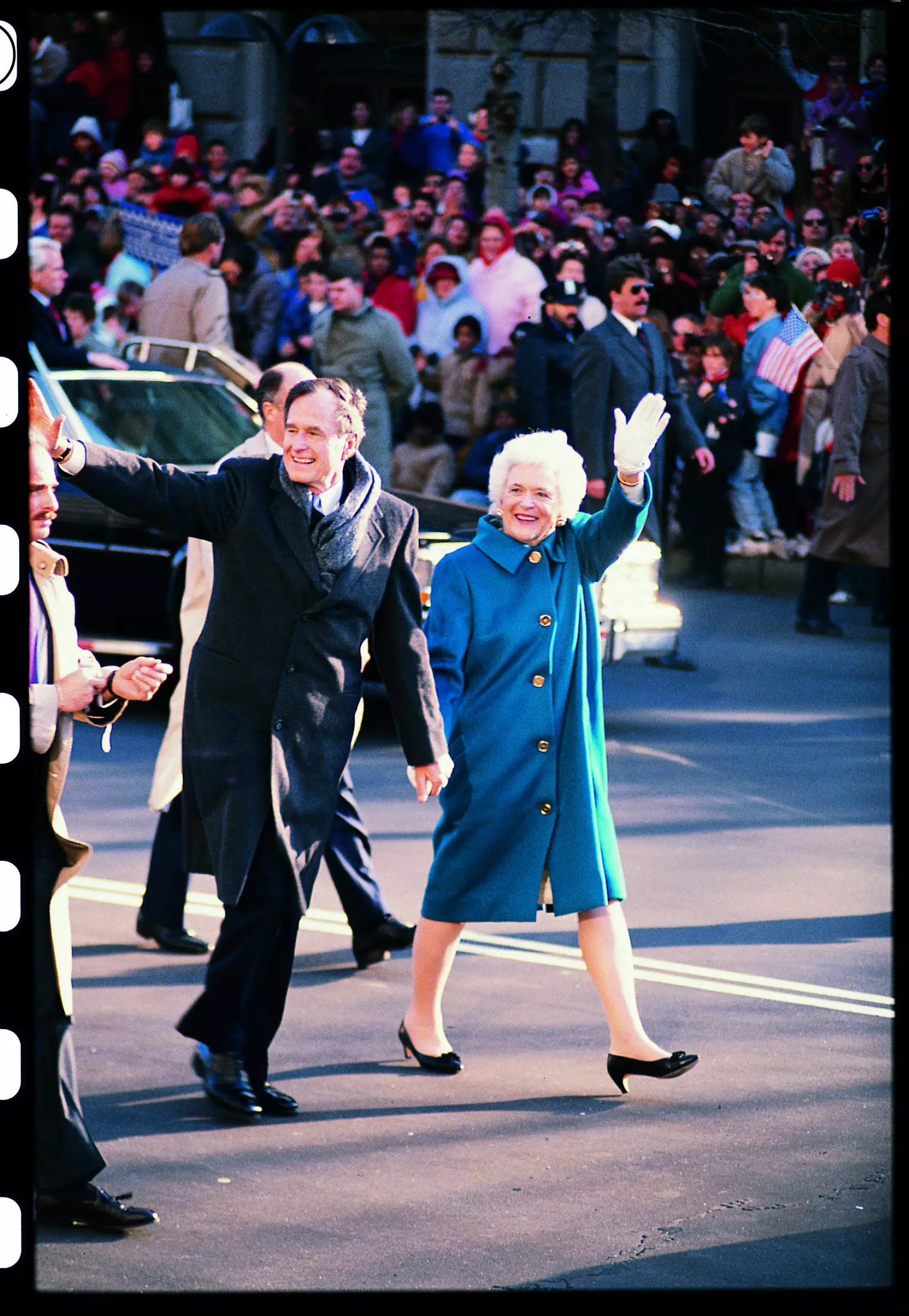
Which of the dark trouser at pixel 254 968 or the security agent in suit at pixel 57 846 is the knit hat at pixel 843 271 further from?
the security agent in suit at pixel 57 846

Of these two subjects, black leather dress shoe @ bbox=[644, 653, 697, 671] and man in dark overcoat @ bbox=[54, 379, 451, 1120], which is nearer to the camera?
man in dark overcoat @ bbox=[54, 379, 451, 1120]

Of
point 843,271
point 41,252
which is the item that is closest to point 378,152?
point 843,271

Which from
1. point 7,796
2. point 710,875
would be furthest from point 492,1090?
point 7,796

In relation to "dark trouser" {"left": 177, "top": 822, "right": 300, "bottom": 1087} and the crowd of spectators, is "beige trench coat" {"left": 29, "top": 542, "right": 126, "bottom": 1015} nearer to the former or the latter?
"dark trouser" {"left": 177, "top": 822, "right": 300, "bottom": 1087}

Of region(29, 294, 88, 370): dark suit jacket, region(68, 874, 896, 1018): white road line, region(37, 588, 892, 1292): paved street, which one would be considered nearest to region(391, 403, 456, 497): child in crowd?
region(29, 294, 88, 370): dark suit jacket

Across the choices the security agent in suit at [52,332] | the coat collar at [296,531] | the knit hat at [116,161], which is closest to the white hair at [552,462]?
the coat collar at [296,531]

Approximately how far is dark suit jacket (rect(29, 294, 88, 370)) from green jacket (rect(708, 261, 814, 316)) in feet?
16.6

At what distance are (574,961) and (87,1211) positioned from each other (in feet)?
8.28

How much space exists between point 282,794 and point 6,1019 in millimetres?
2216

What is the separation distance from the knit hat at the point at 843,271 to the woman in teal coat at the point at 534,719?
867 cm

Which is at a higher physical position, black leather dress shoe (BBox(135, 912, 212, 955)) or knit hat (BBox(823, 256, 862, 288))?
knit hat (BBox(823, 256, 862, 288))

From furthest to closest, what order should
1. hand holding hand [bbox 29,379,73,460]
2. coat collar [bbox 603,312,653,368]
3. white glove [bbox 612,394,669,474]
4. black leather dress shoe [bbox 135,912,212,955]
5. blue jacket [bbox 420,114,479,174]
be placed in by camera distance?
blue jacket [bbox 420,114,479,174]
coat collar [bbox 603,312,653,368]
black leather dress shoe [bbox 135,912,212,955]
white glove [bbox 612,394,669,474]
hand holding hand [bbox 29,379,73,460]

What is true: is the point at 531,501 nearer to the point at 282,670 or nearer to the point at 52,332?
the point at 282,670

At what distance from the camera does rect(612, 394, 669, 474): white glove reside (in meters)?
4.74
